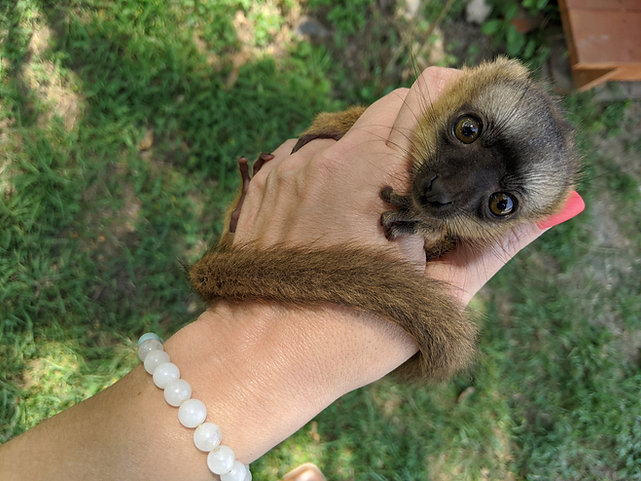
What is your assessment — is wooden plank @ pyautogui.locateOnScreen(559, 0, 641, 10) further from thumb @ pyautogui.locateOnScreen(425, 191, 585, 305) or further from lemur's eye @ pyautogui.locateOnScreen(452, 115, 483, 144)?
lemur's eye @ pyautogui.locateOnScreen(452, 115, 483, 144)

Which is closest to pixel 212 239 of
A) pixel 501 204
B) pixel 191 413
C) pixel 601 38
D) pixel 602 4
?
pixel 191 413

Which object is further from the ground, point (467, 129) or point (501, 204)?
point (467, 129)

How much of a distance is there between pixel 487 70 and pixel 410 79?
168 centimetres

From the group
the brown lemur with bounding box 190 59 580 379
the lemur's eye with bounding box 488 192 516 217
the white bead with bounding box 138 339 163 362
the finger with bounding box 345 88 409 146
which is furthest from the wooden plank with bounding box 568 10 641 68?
the white bead with bounding box 138 339 163 362

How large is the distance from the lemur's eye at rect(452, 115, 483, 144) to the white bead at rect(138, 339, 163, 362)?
1.72 meters

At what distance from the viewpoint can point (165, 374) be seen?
2004 millimetres

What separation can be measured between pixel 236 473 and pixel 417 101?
6.55ft

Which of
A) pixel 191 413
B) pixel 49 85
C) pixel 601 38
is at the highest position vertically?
pixel 601 38

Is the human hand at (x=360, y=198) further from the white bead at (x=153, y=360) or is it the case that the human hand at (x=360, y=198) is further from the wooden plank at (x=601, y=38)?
the wooden plank at (x=601, y=38)

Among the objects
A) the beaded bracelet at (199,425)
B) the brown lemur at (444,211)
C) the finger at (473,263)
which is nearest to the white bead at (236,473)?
the beaded bracelet at (199,425)

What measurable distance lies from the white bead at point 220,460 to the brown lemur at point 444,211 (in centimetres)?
63

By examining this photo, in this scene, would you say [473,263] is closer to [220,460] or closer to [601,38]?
[220,460]

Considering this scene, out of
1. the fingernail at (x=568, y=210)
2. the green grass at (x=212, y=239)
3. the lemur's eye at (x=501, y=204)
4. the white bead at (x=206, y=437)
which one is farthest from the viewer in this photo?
the green grass at (x=212, y=239)

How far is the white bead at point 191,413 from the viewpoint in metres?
1.93
